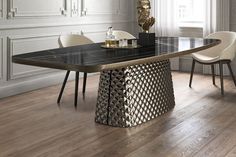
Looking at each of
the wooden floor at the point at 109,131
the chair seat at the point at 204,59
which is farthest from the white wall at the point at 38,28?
the chair seat at the point at 204,59

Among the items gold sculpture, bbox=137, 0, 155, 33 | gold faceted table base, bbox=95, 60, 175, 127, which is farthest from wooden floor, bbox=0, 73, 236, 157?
gold sculpture, bbox=137, 0, 155, 33

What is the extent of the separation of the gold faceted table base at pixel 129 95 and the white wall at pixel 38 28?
5.13 feet

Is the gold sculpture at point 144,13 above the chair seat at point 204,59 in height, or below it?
above

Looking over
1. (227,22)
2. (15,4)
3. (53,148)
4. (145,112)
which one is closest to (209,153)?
(145,112)

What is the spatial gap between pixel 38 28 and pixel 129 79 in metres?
2.01

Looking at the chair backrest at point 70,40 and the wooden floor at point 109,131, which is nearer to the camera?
the wooden floor at point 109,131

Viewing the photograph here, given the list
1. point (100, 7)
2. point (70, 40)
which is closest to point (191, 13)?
point (100, 7)

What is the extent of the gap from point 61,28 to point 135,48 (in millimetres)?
2037

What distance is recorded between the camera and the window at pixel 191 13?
5652mm

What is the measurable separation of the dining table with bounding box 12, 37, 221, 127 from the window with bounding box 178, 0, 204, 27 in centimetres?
235

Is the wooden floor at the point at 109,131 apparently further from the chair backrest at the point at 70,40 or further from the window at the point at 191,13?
the window at the point at 191,13

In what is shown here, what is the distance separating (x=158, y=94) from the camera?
3285 mm

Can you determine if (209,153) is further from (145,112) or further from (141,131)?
(145,112)

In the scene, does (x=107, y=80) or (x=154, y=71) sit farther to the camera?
(x=154, y=71)
